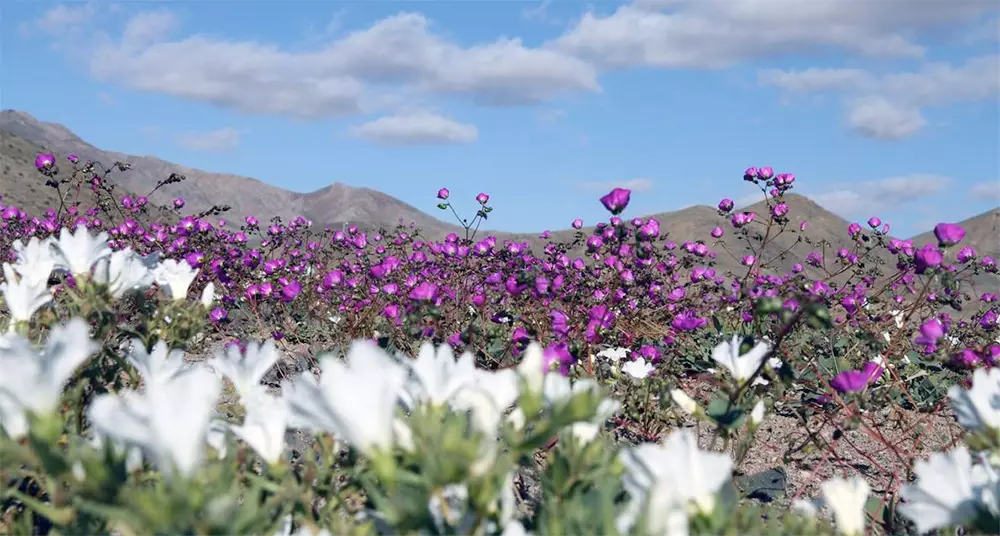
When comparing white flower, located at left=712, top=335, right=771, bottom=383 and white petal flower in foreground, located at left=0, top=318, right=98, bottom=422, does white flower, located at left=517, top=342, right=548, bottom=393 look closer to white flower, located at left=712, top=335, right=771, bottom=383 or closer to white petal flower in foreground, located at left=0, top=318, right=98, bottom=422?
white petal flower in foreground, located at left=0, top=318, right=98, bottom=422

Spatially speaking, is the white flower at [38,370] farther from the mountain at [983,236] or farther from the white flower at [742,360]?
the mountain at [983,236]

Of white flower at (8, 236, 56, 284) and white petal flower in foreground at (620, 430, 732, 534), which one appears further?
white flower at (8, 236, 56, 284)

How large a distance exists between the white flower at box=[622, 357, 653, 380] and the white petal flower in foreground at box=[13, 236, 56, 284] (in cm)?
252

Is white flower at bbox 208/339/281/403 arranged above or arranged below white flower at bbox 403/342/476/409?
below

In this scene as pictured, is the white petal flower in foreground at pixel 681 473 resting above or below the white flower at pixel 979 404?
below

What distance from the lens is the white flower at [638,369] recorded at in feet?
13.4

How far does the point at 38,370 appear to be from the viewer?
1.50 m

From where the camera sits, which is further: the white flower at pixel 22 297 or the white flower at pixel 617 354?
the white flower at pixel 617 354

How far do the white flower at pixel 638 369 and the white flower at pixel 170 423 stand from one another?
115 inches

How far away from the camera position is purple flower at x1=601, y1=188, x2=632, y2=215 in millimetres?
3332

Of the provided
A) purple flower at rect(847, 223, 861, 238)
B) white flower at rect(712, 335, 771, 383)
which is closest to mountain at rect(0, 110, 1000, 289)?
purple flower at rect(847, 223, 861, 238)

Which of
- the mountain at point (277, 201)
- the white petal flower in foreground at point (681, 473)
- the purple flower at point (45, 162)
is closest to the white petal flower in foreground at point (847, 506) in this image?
the white petal flower in foreground at point (681, 473)

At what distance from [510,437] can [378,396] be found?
0.25 meters

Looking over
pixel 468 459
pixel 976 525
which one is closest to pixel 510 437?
pixel 468 459
